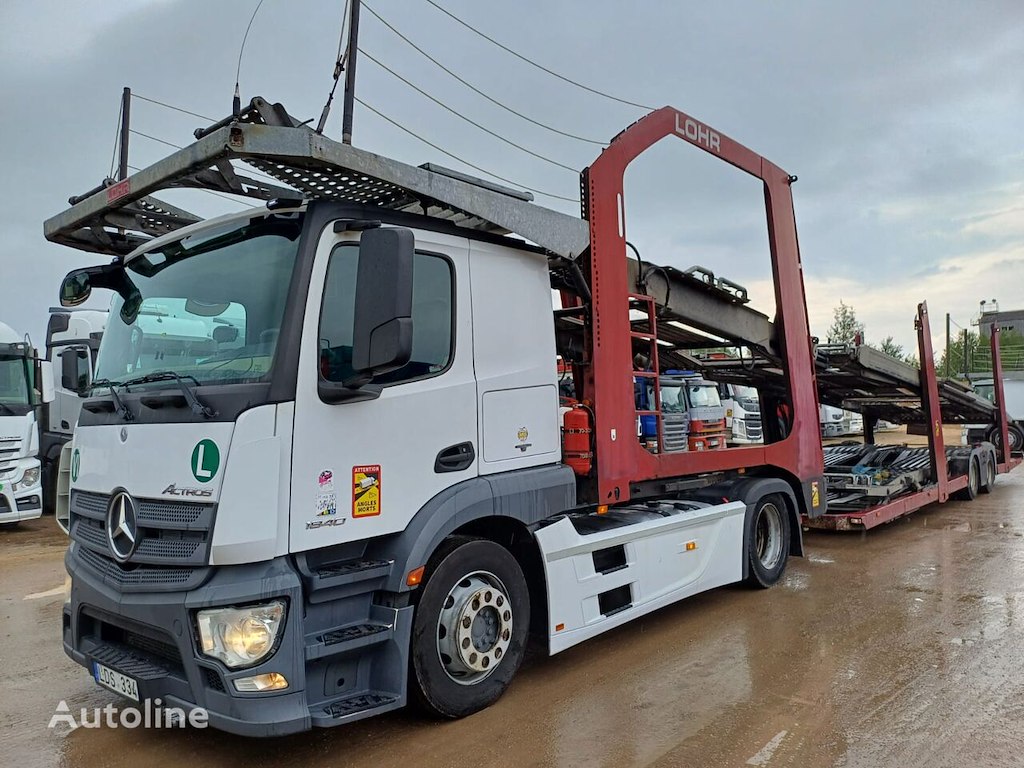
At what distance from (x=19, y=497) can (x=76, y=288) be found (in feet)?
24.2

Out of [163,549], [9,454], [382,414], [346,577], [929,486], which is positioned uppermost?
[9,454]

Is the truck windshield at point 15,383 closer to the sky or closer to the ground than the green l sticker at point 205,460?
closer to the sky

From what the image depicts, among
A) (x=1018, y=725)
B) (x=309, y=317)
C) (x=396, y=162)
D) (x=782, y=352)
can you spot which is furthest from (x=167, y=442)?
(x=782, y=352)

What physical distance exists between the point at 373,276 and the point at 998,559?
7214 mm

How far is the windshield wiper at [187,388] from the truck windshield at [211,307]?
3 cm

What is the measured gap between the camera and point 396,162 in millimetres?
3662

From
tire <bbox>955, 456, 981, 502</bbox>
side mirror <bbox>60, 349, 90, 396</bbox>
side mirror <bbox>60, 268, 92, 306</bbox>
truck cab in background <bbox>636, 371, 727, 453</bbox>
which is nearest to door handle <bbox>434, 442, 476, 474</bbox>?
truck cab in background <bbox>636, 371, 727, 453</bbox>

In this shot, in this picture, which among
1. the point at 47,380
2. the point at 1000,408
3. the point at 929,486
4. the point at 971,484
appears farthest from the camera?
the point at 1000,408

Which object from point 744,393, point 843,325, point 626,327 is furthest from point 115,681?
point 843,325

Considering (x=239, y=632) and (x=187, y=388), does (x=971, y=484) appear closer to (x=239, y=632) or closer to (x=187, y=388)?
(x=239, y=632)

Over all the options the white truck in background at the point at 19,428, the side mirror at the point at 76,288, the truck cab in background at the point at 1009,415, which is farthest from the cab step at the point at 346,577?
the truck cab in background at the point at 1009,415

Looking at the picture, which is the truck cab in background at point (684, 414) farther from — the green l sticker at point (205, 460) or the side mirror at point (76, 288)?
the side mirror at point (76, 288)

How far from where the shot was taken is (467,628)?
3.82m

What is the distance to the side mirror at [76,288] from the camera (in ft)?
14.6
